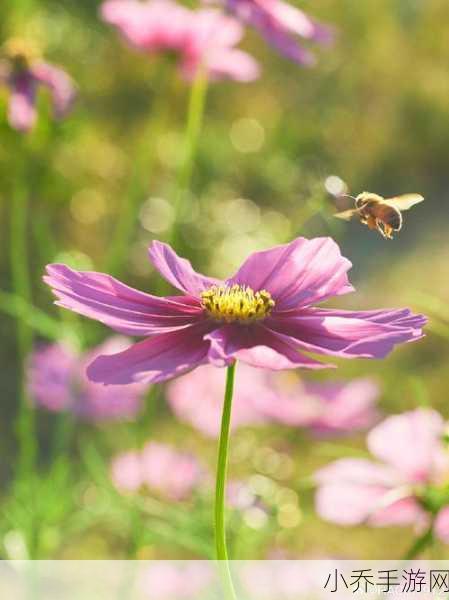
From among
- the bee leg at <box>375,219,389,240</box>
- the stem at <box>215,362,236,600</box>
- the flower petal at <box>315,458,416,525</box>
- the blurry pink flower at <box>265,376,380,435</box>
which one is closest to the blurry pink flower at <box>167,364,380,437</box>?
the blurry pink flower at <box>265,376,380,435</box>

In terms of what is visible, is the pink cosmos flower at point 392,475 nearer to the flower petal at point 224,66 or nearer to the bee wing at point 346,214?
the bee wing at point 346,214

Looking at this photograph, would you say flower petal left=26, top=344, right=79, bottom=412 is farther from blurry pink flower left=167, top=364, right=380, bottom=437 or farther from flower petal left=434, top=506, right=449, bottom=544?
flower petal left=434, top=506, right=449, bottom=544

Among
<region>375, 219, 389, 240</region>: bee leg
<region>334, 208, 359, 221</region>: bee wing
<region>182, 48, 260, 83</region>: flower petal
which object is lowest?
<region>334, 208, 359, 221</region>: bee wing

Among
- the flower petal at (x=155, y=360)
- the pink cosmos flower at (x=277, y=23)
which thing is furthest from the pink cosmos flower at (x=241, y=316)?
the pink cosmos flower at (x=277, y=23)

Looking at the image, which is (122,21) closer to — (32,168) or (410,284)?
(32,168)

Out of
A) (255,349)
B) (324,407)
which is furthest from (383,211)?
(324,407)

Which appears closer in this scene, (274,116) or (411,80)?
(274,116)

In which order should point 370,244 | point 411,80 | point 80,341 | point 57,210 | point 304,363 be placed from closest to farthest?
point 304,363 → point 80,341 → point 57,210 → point 370,244 → point 411,80

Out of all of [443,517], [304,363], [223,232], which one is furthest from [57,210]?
[304,363]
